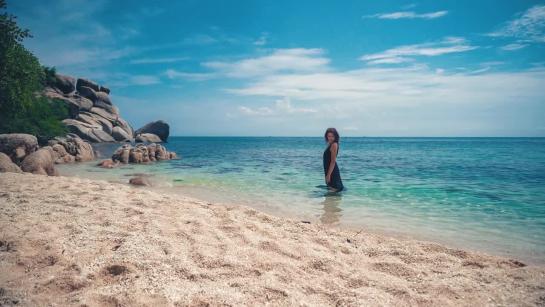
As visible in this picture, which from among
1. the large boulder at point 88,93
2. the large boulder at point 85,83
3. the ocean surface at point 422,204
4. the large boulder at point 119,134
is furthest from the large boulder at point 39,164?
the large boulder at point 85,83

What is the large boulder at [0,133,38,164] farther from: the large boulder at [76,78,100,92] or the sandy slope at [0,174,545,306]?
the large boulder at [76,78,100,92]

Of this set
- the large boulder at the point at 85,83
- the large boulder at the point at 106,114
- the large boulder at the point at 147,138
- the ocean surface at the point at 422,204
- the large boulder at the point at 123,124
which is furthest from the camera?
the large boulder at the point at 147,138

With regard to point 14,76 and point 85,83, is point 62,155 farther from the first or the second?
point 85,83

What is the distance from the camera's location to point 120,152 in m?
21.5

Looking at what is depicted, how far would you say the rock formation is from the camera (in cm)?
4600

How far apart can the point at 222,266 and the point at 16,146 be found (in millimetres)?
17127

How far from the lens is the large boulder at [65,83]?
166ft

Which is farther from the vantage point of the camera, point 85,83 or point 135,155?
point 85,83

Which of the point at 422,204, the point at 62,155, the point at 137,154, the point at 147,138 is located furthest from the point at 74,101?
the point at 422,204

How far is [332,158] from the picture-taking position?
977 centimetres

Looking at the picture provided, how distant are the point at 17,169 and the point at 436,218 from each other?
1464 cm

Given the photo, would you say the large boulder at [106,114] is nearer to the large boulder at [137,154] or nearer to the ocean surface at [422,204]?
the large boulder at [137,154]

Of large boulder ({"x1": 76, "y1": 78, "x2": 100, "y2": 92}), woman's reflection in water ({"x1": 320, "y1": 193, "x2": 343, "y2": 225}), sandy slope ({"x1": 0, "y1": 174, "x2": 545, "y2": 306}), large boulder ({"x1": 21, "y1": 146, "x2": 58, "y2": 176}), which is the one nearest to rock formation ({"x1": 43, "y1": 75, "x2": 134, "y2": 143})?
large boulder ({"x1": 76, "y1": 78, "x2": 100, "y2": 92})

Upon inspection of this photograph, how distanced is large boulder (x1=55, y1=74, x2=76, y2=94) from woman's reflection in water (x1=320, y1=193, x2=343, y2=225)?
5715cm
